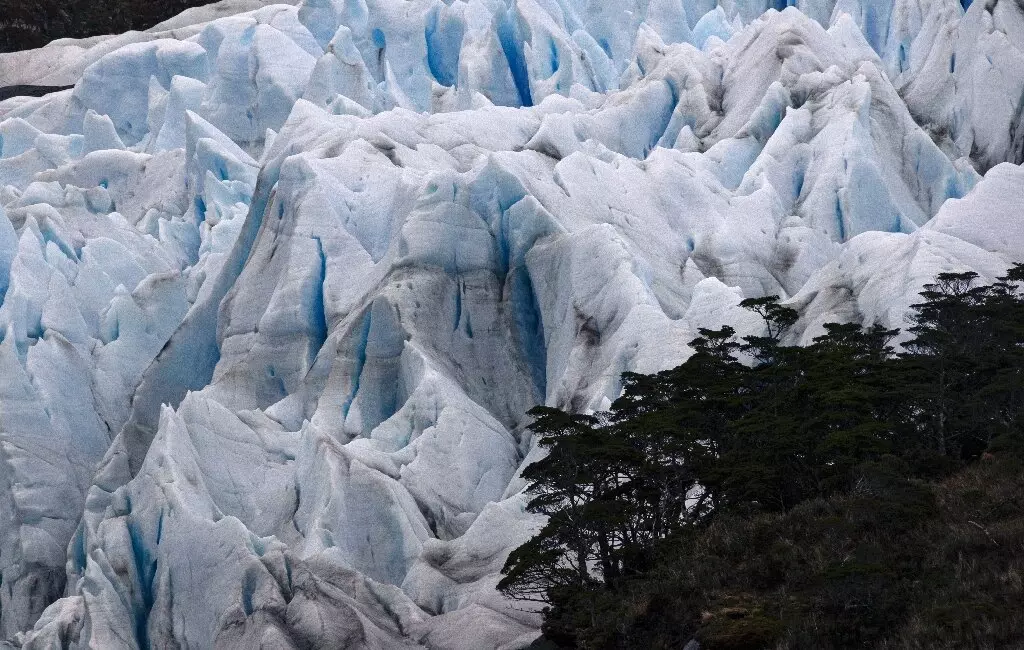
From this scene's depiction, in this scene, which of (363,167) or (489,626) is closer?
(489,626)

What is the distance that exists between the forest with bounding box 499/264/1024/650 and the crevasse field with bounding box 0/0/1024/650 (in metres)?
2.60

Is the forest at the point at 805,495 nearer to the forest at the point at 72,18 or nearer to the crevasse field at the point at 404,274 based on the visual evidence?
the crevasse field at the point at 404,274

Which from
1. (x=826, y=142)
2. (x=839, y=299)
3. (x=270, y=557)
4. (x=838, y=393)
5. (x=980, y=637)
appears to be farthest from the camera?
(x=826, y=142)

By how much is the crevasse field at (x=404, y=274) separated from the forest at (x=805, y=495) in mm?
2598

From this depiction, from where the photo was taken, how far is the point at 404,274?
112 feet

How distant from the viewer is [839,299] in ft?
100.0

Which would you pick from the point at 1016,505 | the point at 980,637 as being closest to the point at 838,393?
the point at 1016,505

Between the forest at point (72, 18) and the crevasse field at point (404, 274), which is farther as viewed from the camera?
the forest at point (72, 18)

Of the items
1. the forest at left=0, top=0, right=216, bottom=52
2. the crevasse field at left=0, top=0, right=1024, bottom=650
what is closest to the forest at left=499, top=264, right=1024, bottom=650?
the crevasse field at left=0, top=0, right=1024, bottom=650

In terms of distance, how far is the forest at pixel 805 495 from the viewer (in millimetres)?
15828

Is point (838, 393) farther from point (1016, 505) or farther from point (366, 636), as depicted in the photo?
point (366, 636)

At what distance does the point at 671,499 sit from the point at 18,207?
105 feet

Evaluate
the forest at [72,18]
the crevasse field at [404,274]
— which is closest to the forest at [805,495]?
the crevasse field at [404,274]

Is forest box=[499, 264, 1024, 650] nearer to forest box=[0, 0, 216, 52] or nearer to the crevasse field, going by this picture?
the crevasse field
